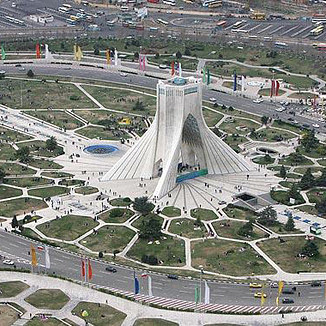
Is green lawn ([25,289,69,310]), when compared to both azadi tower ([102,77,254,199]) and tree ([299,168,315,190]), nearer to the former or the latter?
azadi tower ([102,77,254,199])

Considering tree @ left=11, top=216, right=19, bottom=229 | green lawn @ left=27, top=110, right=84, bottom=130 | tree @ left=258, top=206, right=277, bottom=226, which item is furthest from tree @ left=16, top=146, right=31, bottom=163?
tree @ left=258, top=206, right=277, bottom=226

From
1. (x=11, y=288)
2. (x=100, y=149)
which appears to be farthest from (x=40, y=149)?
(x=11, y=288)

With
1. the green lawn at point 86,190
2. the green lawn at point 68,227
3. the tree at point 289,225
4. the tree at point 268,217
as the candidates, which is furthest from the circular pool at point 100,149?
the tree at point 289,225

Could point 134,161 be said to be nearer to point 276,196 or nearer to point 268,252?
point 276,196

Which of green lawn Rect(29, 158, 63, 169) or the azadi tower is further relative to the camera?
green lawn Rect(29, 158, 63, 169)

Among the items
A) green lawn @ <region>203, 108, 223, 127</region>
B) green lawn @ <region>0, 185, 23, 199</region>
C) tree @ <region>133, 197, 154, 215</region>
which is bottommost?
green lawn @ <region>0, 185, 23, 199</region>

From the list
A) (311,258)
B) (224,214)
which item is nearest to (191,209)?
(224,214)
